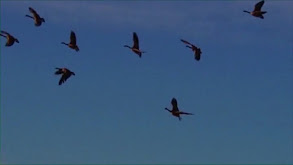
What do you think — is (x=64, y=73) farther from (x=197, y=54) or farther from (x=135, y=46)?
(x=197, y=54)

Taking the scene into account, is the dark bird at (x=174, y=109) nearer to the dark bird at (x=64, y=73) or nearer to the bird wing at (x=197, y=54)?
the bird wing at (x=197, y=54)

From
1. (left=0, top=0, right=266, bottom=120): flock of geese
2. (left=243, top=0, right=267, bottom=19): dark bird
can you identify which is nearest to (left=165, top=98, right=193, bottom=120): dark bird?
(left=0, top=0, right=266, bottom=120): flock of geese

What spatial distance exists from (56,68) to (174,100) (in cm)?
1323

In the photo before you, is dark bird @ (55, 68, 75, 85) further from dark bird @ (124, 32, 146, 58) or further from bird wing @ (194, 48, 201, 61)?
bird wing @ (194, 48, 201, 61)

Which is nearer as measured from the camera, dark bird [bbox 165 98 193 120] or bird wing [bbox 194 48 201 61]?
bird wing [bbox 194 48 201 61]

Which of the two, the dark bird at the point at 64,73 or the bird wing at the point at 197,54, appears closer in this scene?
the bird wing at the point at 197,54

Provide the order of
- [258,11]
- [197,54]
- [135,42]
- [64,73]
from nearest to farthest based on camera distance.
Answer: [258,11], [197,54], [64,73], [135,42]

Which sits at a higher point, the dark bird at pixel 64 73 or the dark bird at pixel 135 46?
the dark bird at pixel 135 46

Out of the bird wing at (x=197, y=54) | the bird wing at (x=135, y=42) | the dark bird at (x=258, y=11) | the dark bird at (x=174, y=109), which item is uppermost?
the dark bird at (x=258, y=11)

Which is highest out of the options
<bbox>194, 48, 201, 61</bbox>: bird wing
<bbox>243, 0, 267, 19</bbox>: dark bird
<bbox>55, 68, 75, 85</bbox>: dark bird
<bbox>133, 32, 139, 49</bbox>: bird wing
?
<bbox>243, 0, 267, 19</bbox>: dark bird

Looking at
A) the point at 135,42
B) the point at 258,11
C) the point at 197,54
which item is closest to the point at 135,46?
the point at 135,42

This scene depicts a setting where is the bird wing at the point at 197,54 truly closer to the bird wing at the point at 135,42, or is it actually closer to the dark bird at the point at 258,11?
the dark bird at the point at 258,11

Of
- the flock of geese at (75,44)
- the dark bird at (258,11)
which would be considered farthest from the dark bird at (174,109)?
the dark bird at (258,11)

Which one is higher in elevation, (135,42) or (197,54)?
(135,42)
